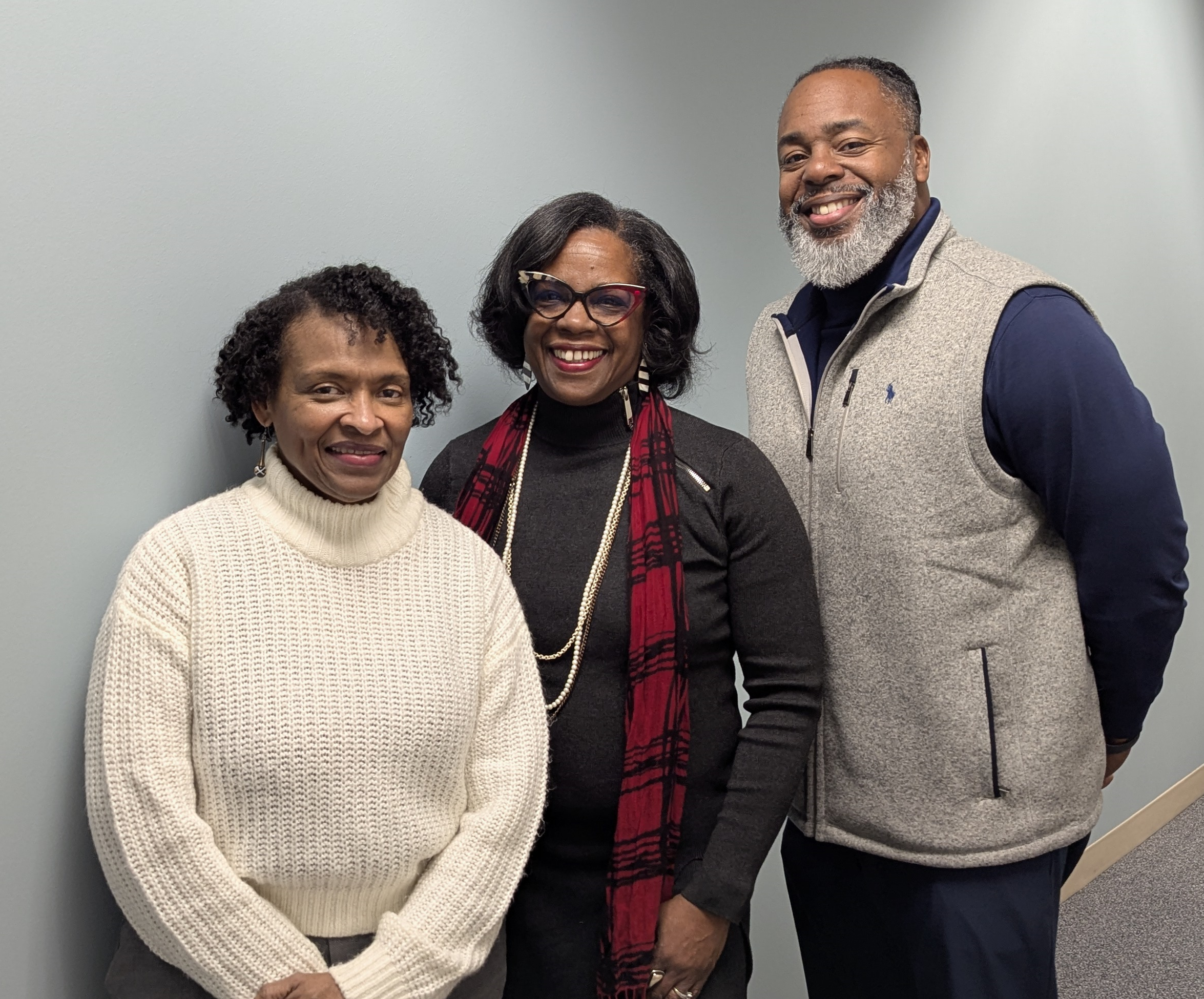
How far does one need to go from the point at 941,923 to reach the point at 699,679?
53cm

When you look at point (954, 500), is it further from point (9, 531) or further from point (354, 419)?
point (9, 531)

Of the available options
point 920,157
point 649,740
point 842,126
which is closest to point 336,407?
point 649,740

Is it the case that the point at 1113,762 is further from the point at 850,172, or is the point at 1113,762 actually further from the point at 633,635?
the point at 850,172

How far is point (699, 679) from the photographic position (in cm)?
154

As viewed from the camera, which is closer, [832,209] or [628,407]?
[628,407]

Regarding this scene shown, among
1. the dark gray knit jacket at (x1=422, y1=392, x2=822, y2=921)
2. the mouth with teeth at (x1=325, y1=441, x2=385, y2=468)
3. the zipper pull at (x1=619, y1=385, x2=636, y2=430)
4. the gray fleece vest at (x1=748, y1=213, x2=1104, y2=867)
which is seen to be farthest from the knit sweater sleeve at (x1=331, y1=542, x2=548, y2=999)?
the gray fleece vest at (x1=748, y1=213, x2=1104, y2=867)

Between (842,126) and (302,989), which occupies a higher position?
(842,126)

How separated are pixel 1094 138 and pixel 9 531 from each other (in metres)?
3.26

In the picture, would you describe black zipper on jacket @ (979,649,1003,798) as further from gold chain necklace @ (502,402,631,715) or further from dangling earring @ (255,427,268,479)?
dangling earring @ (255,427,268,479)

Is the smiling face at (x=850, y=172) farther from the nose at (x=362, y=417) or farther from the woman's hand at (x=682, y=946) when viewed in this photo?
the woman's hand at (x=682, y=946)

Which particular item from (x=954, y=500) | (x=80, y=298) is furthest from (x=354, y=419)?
(x=954, y=500)

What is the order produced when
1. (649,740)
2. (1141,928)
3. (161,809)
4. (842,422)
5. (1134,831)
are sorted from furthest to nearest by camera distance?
(1134,831) → (1141,928) → (842,422) → (649,740) → (161,809)

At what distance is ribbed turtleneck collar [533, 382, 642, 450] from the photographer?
5.22ft

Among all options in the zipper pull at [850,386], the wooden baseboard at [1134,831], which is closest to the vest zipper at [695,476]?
the zipper pull at [850,386]
